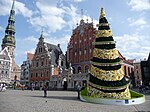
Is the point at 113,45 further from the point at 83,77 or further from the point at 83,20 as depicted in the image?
the point at 83,20

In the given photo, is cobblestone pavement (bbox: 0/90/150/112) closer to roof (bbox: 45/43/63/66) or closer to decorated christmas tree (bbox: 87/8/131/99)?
decorated christmas tree (bbox: 87/8/131/99)

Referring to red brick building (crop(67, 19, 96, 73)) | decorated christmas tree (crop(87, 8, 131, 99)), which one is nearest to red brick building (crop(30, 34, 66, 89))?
red brick building (crop(67, 19, 96, 73))

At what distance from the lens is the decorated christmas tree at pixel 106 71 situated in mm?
→ 15328

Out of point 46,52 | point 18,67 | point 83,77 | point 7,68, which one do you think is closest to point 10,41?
point 18,67

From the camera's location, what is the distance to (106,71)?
16.0m

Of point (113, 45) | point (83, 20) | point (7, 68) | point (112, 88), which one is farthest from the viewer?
point (7, 68)

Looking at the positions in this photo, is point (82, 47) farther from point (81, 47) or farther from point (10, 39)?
point (10, 39)

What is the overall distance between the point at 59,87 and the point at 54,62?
8720 millimetres

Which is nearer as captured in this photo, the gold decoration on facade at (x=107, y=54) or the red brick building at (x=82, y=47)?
the gold decoration on facade at (x=107, y=54)

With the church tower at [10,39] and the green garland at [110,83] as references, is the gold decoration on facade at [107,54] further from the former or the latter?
the church tower at [10,39]

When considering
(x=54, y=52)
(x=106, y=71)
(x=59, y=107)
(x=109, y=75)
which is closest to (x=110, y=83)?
(x=109, y=75)

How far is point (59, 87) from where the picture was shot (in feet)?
157

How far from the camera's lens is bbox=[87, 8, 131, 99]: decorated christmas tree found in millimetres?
15328

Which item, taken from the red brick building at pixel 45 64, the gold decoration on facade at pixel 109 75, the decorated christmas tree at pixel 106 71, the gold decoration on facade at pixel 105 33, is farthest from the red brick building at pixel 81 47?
the gold decoration on facade at pixel 109 75
